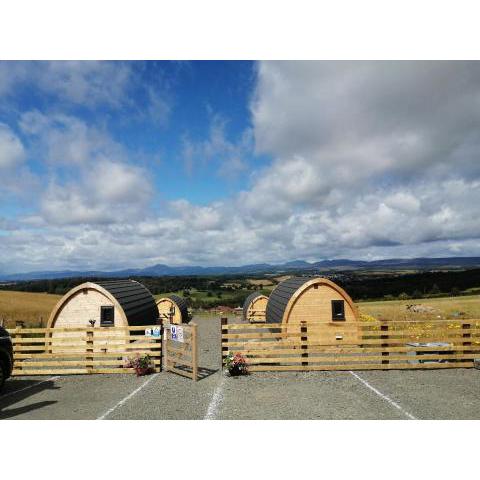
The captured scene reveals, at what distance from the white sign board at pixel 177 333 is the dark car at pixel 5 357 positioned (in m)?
5.42

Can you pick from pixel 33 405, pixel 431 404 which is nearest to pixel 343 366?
pixel 431 404

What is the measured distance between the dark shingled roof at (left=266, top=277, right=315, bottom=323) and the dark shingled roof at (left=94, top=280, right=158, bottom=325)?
7587 millimetres

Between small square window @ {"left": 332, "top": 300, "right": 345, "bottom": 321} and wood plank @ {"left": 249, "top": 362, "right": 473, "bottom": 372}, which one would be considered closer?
wood plank @ {"left": 249, "top": 362, "right": 473, "bottom": 372}

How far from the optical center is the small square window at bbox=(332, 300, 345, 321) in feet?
62.3

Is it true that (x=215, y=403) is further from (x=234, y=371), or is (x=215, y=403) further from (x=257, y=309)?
(x=257, y=309)

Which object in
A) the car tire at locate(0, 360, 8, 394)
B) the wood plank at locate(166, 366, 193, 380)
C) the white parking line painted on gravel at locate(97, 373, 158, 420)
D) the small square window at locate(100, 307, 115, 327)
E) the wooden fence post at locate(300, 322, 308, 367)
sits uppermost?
the small square window at locate(100, 307, 115, 327)

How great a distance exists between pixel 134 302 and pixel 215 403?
34.8 ft

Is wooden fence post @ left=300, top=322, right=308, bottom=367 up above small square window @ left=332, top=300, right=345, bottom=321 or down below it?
below

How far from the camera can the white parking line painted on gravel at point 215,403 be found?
8.82 meters

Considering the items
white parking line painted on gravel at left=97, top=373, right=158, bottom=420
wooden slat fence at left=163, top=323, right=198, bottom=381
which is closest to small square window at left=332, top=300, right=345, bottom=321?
wooden slat fence at left=163, top=323, right=198, bottom=381

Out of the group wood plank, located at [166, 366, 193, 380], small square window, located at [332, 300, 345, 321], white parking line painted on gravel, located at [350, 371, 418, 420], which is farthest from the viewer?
small square window, located at [332, 300, 345, 321]

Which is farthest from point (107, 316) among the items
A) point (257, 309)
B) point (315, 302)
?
point (257, 309)

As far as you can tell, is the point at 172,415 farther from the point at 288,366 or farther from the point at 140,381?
the point at 288,366

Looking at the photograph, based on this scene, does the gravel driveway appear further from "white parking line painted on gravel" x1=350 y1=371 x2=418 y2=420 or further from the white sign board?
the white sign board
